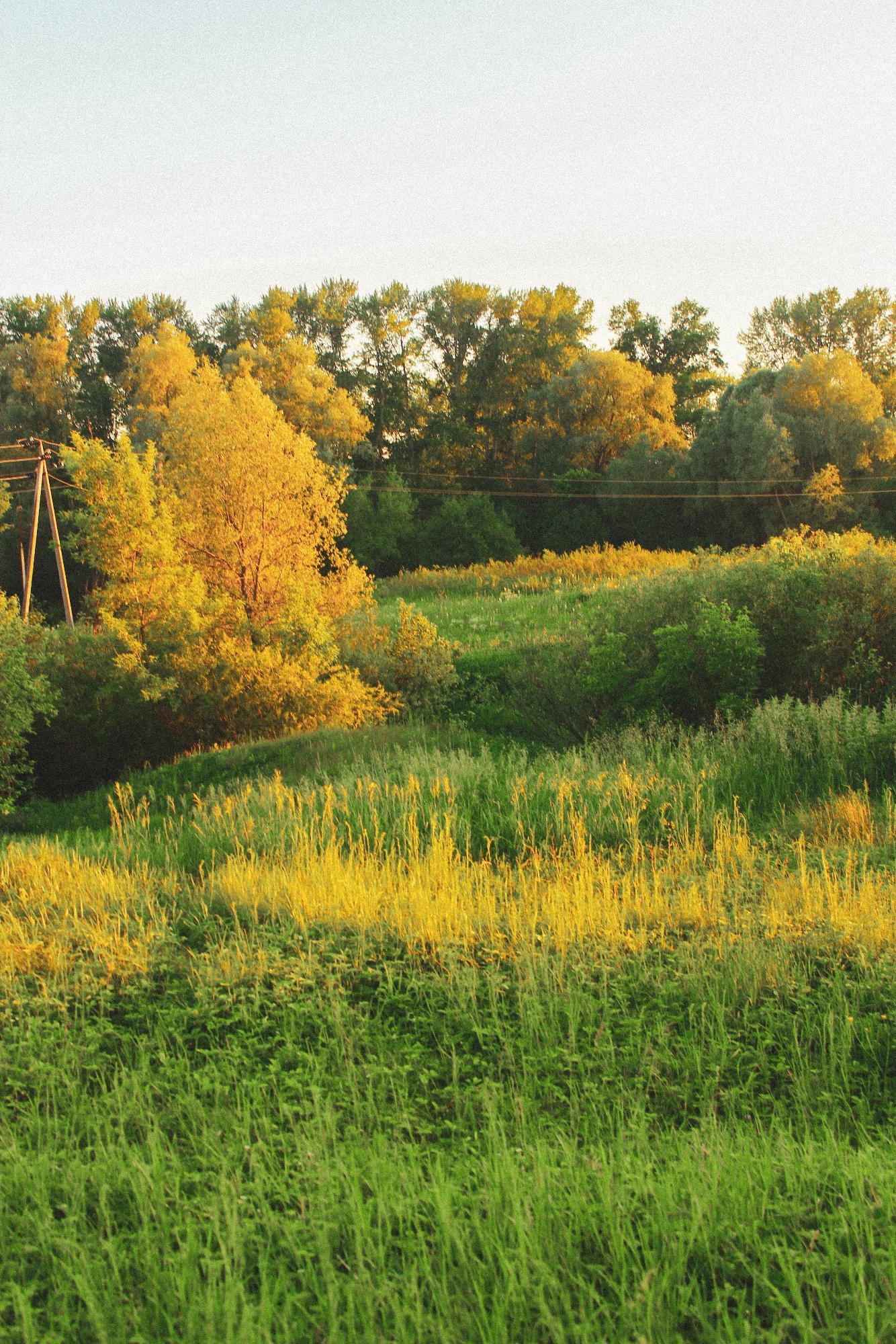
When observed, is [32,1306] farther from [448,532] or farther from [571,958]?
[448,532]

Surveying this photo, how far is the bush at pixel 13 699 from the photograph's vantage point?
19.4 m

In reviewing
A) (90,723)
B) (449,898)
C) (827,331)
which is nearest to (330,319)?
(827,331)

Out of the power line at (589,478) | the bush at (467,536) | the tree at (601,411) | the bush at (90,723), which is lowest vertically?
the bush at (90,723)

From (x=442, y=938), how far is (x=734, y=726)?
9.16m

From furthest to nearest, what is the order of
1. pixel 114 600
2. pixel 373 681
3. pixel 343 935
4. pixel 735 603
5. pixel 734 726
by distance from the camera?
pixel 373 681 < pixel 114 600 < pixel 735 603 < pixel 734 726 < pixel 343 935

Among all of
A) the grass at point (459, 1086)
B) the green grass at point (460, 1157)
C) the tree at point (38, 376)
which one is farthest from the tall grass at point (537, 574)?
the green grass at point (460, 1157)

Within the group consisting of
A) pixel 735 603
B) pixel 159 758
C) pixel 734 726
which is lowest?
pixel 159 758

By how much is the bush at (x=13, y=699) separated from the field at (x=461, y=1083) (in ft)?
32.3

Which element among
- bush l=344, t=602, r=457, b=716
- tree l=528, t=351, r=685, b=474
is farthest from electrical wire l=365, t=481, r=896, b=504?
bush l=344, t=602, r=457, b=716

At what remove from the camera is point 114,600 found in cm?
2266

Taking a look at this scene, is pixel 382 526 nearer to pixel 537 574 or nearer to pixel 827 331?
pixel 537 574

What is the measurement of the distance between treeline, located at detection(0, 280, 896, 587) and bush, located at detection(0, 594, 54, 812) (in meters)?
25.5

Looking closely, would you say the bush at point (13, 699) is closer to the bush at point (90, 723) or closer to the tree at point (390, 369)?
the bush at point (90, 723)

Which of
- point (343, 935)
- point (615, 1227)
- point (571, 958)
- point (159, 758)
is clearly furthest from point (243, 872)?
point (159, 758)
